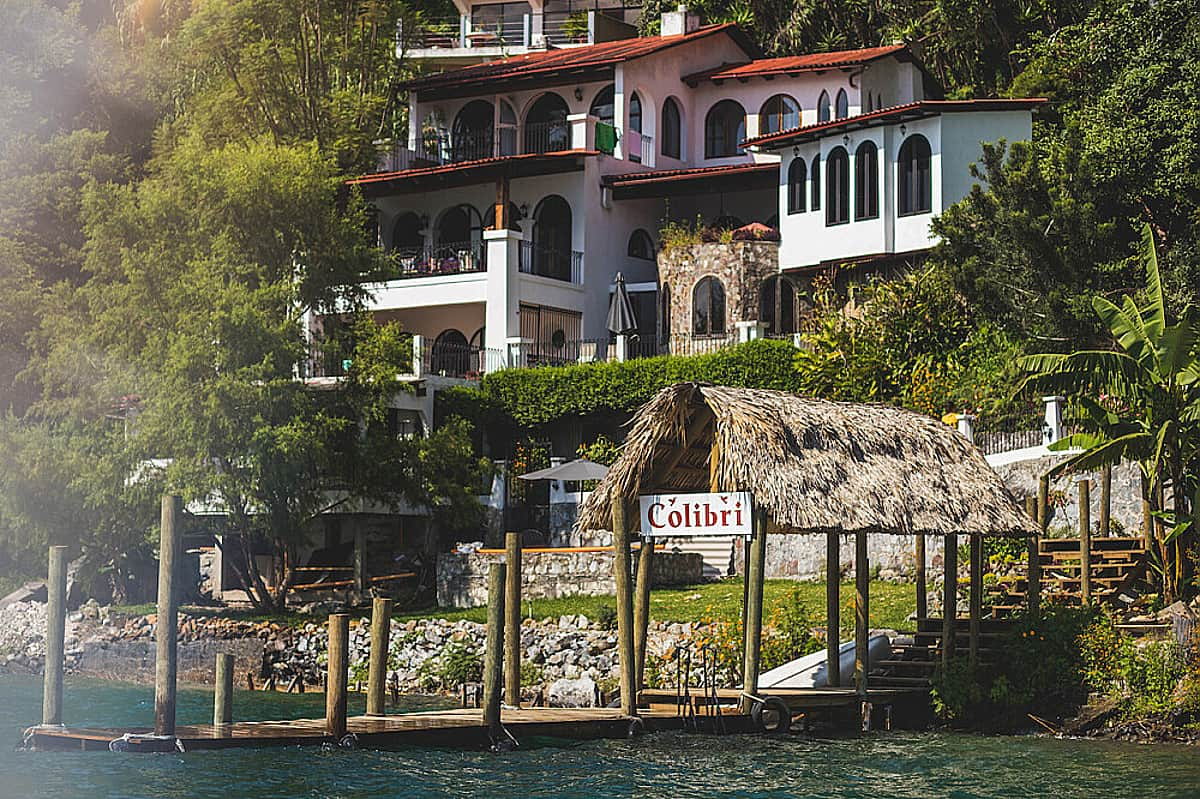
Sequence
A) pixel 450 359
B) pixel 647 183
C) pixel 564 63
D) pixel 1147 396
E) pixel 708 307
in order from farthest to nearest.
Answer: pixel 564 63 < pixel 647 183 < pixel 450 359 < pixel 708 307 < pixel 1147 396

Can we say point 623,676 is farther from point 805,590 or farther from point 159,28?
point 159,28

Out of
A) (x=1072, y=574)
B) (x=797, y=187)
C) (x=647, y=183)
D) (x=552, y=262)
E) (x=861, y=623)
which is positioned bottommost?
(x=861, y=623)

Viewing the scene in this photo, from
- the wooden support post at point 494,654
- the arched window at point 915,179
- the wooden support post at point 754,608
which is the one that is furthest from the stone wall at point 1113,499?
the arched window at point 915,179

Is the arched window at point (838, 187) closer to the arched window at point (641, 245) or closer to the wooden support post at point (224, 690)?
the arched window at point (641, 245)

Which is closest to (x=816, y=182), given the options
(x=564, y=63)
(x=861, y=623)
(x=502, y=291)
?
(x=502, y=291)

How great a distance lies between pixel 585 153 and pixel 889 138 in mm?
9539

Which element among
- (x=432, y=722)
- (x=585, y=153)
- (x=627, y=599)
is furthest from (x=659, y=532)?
(x=585, y=153)

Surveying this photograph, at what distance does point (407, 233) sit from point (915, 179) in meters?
17.3

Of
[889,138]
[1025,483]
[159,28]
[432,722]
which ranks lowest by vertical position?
[432,722]

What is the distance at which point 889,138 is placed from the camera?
142 feet

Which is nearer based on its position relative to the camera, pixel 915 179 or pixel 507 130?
pixel 915 179

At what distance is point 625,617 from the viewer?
75.6ft

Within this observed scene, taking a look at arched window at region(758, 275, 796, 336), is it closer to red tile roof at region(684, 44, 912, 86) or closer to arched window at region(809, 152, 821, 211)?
arched window at region(809, 152, 821, 211)

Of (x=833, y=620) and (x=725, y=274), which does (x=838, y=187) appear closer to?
(x=725, y=274)
